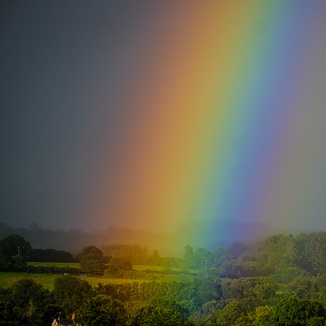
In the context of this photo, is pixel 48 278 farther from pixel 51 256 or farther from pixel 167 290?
pixel 167 290

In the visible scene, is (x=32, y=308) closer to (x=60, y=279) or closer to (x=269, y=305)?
(x=60, y=279)

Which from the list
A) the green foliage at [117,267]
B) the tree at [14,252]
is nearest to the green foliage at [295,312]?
the green foliage at [117,267]

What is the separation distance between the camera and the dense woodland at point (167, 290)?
19203 mm

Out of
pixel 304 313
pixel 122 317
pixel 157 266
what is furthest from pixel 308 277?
pixel 122 317

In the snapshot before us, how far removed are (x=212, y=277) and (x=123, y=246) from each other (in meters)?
5.59

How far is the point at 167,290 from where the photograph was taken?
79.0ft

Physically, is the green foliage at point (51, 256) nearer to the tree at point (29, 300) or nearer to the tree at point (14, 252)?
the tree at point (14, 252)

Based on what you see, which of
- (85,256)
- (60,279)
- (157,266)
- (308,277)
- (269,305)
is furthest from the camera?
(308,277)

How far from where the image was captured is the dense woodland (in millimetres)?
19203

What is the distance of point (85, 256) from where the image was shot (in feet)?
84.7

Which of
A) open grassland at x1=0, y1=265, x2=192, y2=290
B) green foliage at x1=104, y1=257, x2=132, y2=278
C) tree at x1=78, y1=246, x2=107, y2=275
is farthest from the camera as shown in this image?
tree at x1=78, y1=246, x2=107, y2=275

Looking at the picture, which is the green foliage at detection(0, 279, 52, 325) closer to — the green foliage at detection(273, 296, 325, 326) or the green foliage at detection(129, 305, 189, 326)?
the green foliage at detection(129, 305, 189, 326)

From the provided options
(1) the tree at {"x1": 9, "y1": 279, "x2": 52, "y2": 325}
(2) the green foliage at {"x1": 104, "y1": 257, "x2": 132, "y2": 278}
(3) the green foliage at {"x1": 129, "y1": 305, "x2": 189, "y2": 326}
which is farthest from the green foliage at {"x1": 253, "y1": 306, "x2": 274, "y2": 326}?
(1) the tree at {"x1": 9, "y1": 279, "x2": 52, "y2": 325}

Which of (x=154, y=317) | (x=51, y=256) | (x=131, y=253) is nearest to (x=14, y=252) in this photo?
(x=51, y=256)
